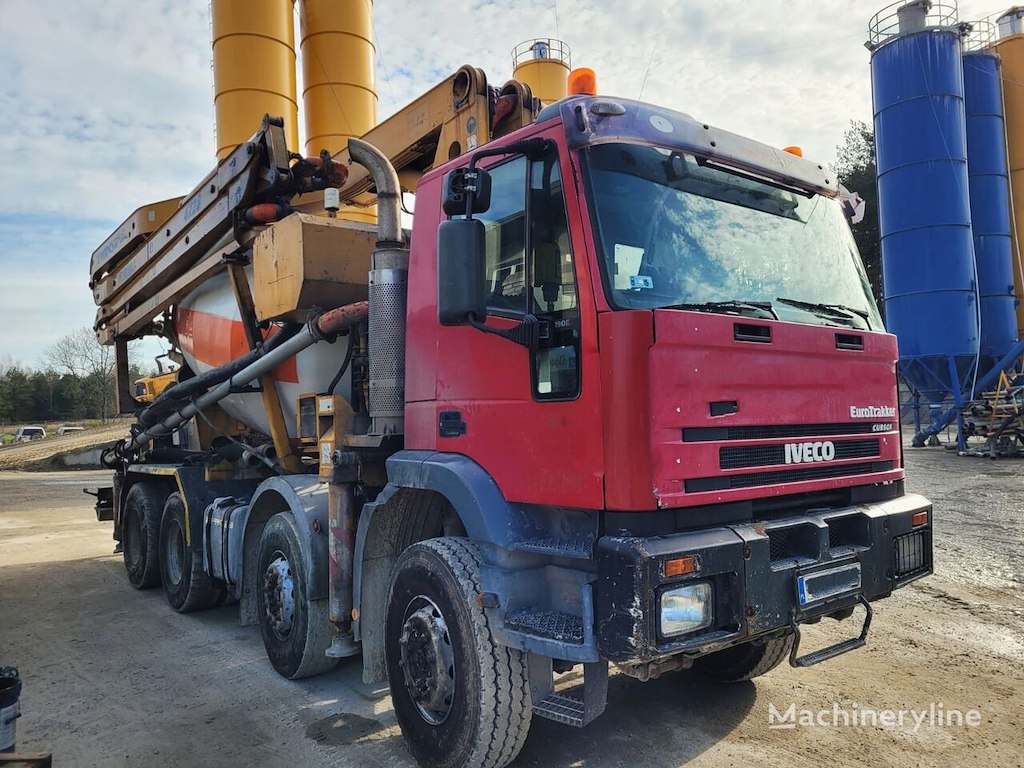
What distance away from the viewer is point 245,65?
24.2ft

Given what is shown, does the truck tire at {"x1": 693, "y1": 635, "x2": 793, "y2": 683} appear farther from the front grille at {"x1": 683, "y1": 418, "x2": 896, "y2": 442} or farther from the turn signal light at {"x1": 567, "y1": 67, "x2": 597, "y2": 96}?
the turn signal light at {"x1": 567, "y1": 67, "x2": 597, "y2": 96}

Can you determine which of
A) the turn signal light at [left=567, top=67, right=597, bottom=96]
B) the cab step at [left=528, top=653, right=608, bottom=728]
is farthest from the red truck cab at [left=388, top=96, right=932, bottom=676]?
the turn signal light at [left=567, top=67, right=597, bottom=96]

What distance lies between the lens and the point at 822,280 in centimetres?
370

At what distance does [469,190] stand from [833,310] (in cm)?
185

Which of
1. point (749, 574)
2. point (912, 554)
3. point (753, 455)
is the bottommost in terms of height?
point (912, 554)

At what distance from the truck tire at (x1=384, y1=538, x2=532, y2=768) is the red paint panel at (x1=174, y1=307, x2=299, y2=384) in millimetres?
2321

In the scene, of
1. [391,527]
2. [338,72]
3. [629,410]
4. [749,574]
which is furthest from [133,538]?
[749,574]

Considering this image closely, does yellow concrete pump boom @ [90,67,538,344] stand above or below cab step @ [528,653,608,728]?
above

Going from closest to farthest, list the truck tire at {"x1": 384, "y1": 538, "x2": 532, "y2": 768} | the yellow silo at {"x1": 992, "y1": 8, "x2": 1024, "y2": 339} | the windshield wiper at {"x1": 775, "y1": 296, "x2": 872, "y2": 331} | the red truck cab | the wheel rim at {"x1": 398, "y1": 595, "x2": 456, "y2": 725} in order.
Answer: the red truck cab, the truck tire at {"x1": 384, "y1": 538, "x2": 532, "y2": 768}, the wheel rim at {"x1": 398, "y1": 595, "x2": 456, "y2": 725}, the windshield wiper at {"x1": 775, "y1": 296, "x2": 872, "y2": 331}, the yellow silo at {"x1": 992, "y1": 8, "x2": 1024, "y2": 339}

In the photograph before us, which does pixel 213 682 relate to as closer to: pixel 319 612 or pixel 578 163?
pixel 319 612

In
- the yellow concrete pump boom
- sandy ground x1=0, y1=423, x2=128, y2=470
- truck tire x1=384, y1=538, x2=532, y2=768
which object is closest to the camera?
truck tire x1=384, y1=538, x2=532, y2=768

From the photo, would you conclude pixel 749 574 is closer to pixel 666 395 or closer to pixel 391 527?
pixel 666 395

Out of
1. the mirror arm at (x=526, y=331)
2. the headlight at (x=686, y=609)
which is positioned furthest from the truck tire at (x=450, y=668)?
the mirror arm at (x=526, y=331)

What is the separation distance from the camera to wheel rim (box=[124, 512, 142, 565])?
7.67 m
